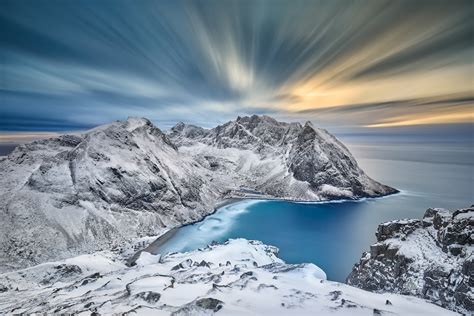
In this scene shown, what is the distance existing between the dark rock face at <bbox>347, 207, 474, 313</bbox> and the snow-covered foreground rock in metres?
4.96

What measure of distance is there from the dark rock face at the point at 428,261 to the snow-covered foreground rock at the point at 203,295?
496 centimetres

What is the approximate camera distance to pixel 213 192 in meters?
185

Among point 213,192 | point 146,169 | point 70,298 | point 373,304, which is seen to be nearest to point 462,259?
point 373,304

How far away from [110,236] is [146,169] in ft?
155

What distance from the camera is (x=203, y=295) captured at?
39406 millimetres

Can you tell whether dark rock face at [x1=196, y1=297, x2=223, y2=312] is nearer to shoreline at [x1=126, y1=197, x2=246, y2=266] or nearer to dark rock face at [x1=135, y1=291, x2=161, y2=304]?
dark rock face at [x1=135, y1=291, x2=161, y2=304]

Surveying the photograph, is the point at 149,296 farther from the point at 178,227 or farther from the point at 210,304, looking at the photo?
the point at 178,227

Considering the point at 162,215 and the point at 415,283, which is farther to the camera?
the point at 162,215

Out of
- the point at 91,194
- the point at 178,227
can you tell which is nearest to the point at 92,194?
the point at 91,194

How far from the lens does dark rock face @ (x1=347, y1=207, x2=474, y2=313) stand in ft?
124

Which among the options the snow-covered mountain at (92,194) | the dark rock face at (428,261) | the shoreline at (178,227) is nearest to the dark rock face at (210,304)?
the dark rock face at (428,261)

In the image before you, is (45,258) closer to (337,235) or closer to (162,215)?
(162,215)

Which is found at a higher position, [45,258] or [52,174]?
[52,174]

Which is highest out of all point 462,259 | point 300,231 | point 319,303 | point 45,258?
point 462,259
